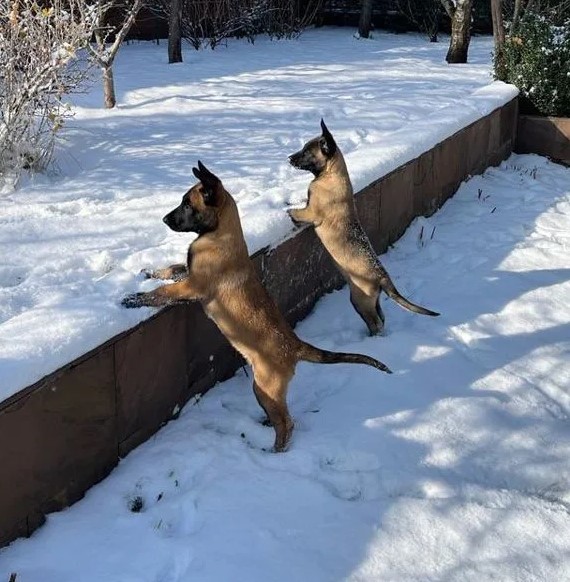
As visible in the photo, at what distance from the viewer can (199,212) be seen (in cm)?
373

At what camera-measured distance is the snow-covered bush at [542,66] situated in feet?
32.6

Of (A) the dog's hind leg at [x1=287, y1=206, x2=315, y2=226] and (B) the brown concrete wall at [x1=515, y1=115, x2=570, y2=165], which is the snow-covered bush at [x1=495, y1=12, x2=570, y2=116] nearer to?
(B) the brown concrete wall at [x1=515, y1=115, x2=570, y2=165]

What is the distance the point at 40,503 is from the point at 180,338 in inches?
43.0

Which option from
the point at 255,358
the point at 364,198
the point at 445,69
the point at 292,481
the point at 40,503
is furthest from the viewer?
the point at 445,69

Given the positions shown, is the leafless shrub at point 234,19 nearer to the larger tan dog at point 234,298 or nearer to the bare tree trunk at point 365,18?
the bare tree trunk at point 365,18

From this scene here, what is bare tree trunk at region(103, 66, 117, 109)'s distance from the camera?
28.7 ft

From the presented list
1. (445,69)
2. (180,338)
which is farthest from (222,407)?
(445,69)

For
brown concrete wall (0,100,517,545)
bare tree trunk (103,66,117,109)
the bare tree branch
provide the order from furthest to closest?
1. the bare tree branch
2. bare tree trunk (103,66,117,109)
3. brown concrete wall (0,100,517,545)

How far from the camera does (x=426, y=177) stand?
7246 millimetres

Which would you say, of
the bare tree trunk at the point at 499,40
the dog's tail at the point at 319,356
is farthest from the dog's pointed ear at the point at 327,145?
the bare tree trunk at the point at 499,40

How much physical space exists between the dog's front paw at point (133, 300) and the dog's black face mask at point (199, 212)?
40 centimetres

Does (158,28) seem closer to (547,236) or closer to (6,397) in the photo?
(547,236)

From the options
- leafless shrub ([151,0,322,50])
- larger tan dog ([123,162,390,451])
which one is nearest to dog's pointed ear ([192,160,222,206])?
larger tan dog ([123,162,390,451])

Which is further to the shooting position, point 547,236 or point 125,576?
point 547,236
